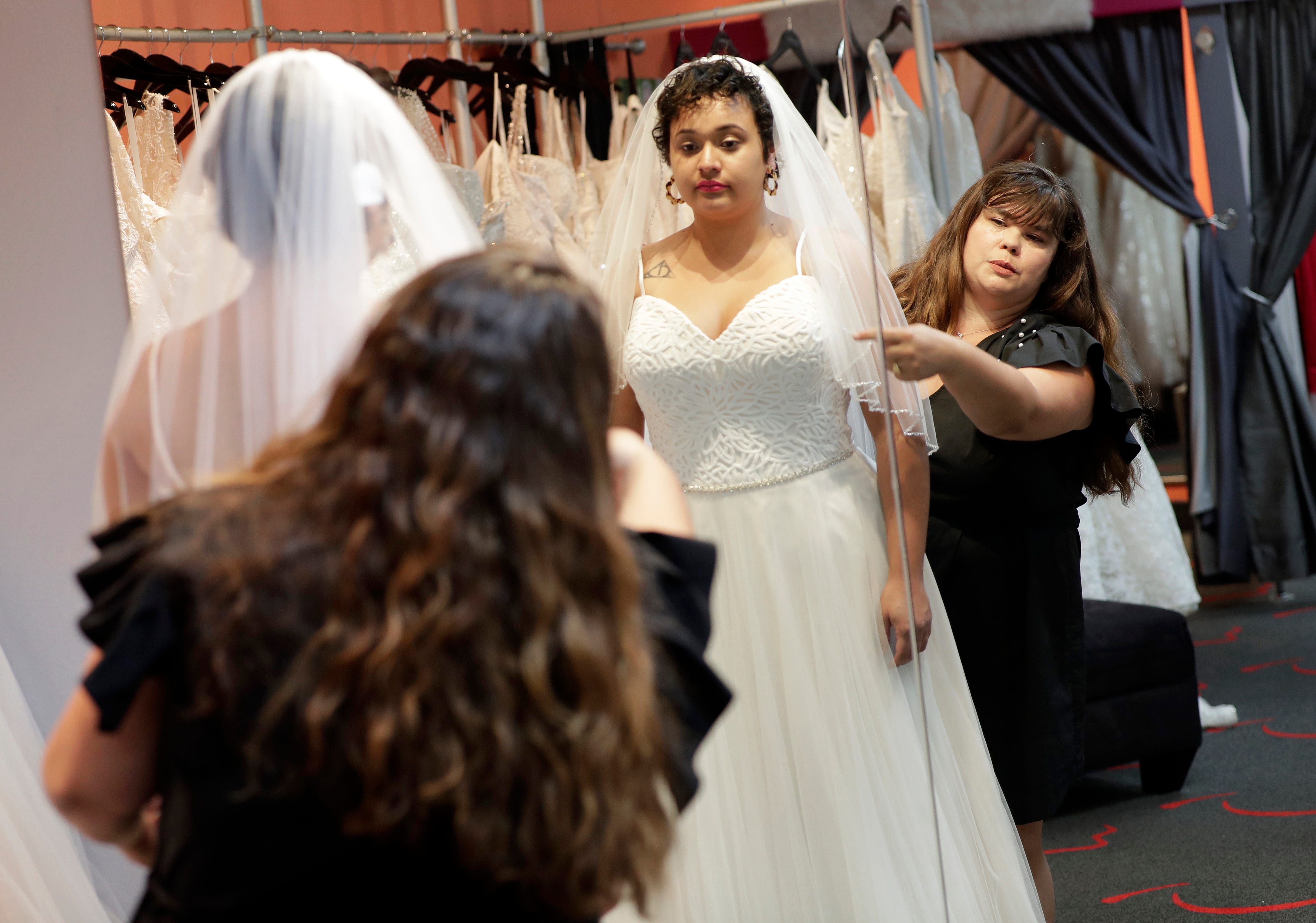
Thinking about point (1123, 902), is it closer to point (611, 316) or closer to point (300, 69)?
point (611, 316)

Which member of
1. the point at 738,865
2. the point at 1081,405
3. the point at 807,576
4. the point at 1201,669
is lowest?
the point at 1201,669

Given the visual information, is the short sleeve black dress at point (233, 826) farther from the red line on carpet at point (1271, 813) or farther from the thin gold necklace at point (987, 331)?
the red line on carpet at point (1271, 813)

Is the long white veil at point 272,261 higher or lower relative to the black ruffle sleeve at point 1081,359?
higher

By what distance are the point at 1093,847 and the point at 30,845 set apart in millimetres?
2039

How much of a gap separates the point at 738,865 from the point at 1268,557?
3319 mm

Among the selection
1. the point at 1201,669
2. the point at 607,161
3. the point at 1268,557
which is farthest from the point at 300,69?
the point at 1268,557

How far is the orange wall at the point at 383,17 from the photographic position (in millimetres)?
1876

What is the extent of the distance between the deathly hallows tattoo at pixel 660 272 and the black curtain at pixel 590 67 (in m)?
0.48

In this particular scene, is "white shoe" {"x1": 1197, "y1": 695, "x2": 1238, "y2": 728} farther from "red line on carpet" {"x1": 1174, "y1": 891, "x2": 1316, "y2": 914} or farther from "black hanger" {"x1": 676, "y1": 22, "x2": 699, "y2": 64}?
"black hanger" {"x1": 676, "y1": 22, "x2": 699, "y2": 64}

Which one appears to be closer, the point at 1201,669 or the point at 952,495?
the point at 952,495

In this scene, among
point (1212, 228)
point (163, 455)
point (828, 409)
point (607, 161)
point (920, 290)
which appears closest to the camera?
point (163, 455)

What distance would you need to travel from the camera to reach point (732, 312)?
182 centimetres

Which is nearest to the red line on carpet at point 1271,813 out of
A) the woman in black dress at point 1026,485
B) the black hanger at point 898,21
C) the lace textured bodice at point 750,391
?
the woman in black dress at point 1026,485

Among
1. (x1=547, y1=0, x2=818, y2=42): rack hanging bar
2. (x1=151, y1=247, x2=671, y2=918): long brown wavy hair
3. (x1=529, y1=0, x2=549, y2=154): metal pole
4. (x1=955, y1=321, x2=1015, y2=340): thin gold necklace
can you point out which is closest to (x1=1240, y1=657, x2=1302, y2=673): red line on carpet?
(x1=955, y1=321, x2=1015, y2=340): thin gold necklace
